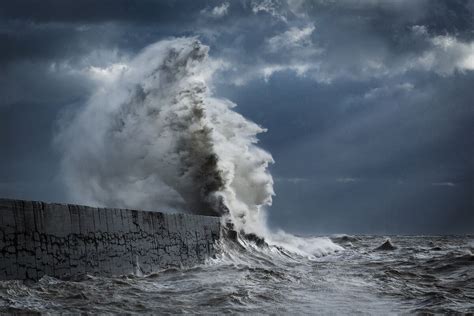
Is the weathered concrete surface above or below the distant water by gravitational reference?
above

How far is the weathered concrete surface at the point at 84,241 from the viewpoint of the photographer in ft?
19.0

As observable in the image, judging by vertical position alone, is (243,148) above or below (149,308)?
above

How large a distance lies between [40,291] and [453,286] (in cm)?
555

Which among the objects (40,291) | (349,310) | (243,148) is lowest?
(349,310)

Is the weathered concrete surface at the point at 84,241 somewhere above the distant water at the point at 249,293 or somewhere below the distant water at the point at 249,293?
above

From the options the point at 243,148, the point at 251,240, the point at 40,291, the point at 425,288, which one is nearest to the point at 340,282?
the point at 425,288

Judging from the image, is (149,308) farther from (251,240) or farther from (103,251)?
(251,240)

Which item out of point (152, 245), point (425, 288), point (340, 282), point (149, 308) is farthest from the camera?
point (152, 245)

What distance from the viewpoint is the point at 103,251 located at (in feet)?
24.0

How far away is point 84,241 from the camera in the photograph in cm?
695

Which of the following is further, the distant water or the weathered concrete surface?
the weathered concrete surface

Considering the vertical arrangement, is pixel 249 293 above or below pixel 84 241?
below

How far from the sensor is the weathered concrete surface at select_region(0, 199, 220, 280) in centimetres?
579

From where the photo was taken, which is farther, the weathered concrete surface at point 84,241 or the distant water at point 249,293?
the weathered concrete surface at point 84,241
